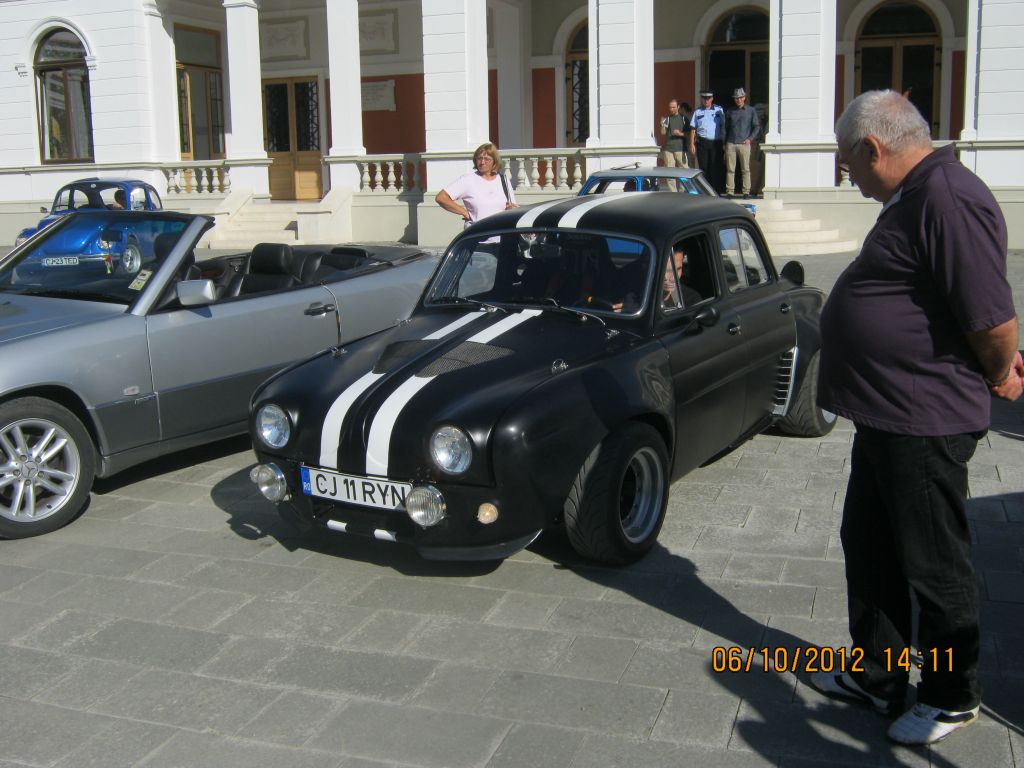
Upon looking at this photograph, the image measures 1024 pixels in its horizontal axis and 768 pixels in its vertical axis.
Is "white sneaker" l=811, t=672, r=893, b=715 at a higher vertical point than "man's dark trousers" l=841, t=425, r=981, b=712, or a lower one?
lower

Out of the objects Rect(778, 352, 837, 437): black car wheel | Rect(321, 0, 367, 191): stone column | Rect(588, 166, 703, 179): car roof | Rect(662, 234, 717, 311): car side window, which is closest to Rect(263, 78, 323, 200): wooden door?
Rect(321, 0, 367, 191): stone column

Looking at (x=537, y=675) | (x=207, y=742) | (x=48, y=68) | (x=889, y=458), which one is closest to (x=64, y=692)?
(x=207, y=742)

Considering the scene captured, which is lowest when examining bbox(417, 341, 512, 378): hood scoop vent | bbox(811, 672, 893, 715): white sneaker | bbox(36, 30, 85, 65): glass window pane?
bbox(811, 672, 893, 715): white sneaker

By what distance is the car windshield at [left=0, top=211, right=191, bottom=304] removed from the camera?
635 cm

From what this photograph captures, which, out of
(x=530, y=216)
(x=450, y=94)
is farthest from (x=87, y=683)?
(x=450, y=94)

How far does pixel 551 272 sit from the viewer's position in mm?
5543

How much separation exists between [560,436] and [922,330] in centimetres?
166

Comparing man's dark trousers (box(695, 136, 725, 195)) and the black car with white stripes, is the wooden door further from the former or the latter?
the black car with white stripes

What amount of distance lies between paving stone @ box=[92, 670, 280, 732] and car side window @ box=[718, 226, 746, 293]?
3341 millimetres

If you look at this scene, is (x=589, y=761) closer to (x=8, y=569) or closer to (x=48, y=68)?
(x=8, y=569)

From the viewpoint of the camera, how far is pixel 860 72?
22266 mm

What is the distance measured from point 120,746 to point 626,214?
134 inches

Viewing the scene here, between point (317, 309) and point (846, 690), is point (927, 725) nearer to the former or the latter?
point (846, 690)

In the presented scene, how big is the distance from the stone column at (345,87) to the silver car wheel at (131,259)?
49.1 feet
